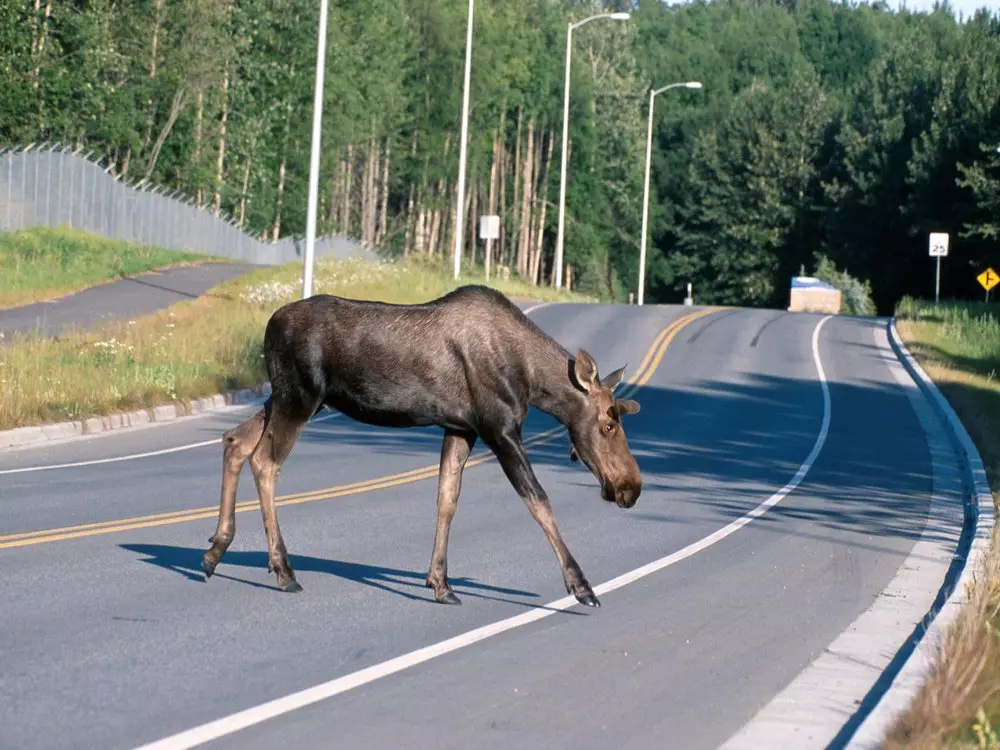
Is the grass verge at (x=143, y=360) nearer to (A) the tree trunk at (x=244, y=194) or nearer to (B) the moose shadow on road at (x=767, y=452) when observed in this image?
(B) the moose shadow on road at (x=767, y=452)

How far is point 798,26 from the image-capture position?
531ft

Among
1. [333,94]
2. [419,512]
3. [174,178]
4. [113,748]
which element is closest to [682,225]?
[333,94]

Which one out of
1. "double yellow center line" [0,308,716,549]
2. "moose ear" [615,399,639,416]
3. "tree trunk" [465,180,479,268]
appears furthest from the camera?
"tree trunk" [465,180,479,268]

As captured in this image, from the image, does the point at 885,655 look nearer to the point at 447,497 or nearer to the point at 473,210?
the point at 447,497

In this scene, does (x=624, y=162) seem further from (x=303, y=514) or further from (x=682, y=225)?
(x=303, y=514)

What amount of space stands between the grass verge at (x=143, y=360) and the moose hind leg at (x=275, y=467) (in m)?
9.93

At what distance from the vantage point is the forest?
71312mm

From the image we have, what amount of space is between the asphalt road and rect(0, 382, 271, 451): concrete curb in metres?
0.39

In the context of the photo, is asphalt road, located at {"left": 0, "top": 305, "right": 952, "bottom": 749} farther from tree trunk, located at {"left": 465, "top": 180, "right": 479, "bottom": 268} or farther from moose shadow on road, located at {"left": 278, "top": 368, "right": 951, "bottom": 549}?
tree trunk, located at {"left": 465, "top": 180, "right": 479, "bottom": 268}

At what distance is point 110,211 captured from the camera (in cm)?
5947

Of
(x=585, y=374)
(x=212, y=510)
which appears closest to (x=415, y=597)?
(x=585, y=374)

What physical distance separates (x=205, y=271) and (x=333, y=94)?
107ft

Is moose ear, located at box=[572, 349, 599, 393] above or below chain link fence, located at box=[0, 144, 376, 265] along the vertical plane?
below

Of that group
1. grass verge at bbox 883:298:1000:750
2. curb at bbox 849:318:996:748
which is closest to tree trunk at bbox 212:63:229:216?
curb at bbox 849:318:996:748
